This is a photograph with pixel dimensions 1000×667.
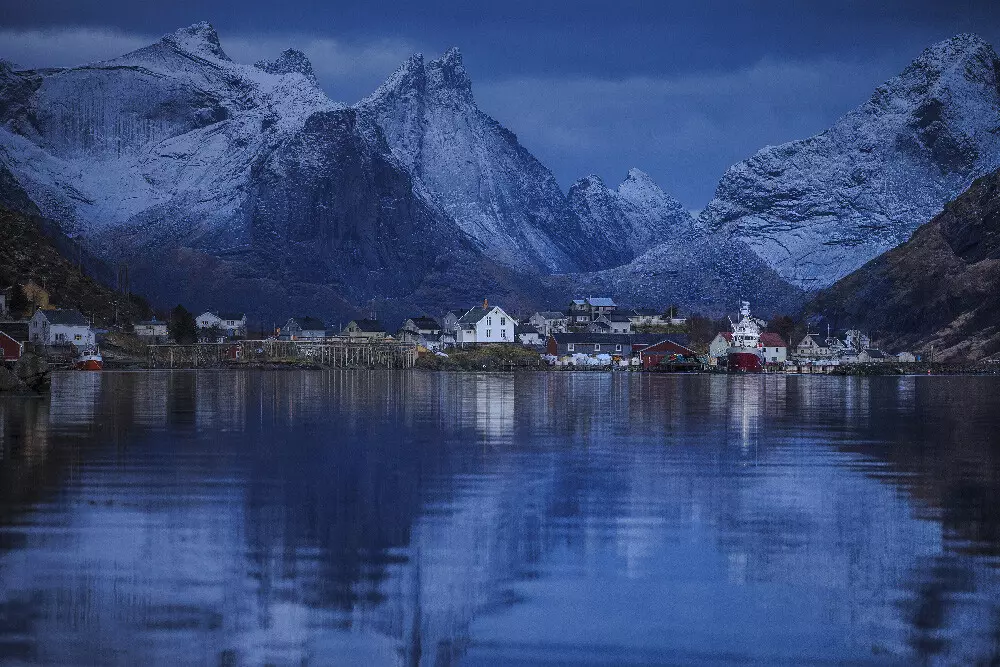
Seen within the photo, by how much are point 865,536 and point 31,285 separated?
135 metres

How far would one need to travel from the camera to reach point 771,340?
169m

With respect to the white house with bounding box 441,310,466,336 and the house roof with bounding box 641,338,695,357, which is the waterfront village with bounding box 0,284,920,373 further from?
the white house with bounding box 441,310,466,336

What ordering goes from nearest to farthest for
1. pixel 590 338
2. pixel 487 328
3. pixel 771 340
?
pixel 590 338
pixel 771 340
pixel 487 328

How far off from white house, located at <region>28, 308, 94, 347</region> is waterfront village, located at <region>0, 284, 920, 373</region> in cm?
10

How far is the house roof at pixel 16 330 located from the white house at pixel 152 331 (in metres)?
37.7

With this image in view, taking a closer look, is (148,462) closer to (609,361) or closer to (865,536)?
(865,536)

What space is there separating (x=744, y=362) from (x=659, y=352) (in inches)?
414

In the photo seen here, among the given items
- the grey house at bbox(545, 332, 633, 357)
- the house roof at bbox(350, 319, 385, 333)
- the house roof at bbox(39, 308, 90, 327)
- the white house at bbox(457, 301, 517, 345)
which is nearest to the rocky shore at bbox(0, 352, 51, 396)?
the house roof at bbox(39, 308, 90, 327)

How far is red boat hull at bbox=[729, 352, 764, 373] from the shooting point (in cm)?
15150

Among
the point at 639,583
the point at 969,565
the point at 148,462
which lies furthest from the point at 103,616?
the point at 148,462

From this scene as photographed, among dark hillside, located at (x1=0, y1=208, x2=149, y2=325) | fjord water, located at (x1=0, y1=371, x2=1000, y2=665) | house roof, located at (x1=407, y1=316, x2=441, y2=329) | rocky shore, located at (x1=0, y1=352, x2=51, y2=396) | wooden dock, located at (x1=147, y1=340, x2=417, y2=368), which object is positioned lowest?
fjord water, located at (x1=0, y1=371, x2=1000, y2=665)

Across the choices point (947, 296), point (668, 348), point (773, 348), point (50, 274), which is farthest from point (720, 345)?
point (50, 274)

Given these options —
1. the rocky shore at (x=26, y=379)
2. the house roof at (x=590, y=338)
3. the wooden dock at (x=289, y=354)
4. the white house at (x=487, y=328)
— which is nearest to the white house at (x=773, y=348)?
the house roof at (x=590, y=338)

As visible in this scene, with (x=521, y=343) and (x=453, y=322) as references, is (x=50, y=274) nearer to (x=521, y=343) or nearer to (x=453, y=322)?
(x=453, y=322)
